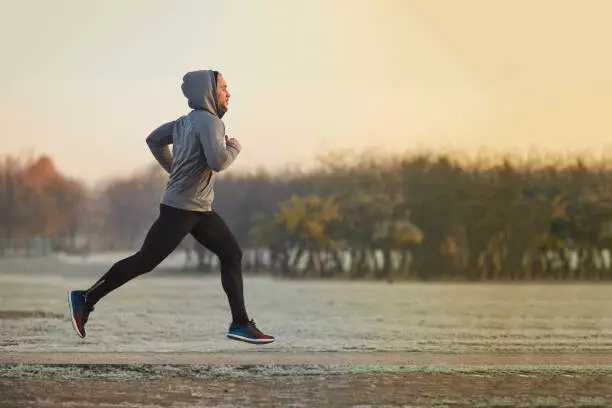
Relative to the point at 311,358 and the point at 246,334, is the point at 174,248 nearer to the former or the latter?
the point at 246,334

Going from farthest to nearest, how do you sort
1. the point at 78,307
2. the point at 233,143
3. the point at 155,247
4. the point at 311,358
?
the point at 311,358 → the point at 78,307 → the point at 155,247 → the point at 233,143

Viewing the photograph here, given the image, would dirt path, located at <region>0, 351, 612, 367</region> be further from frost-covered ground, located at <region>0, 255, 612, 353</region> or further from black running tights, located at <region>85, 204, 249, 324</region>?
black running tights, located at <region>85, 204, 249, 324</region>

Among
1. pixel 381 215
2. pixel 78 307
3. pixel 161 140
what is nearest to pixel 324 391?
pixel 78 307

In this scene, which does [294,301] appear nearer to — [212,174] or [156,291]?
[156,291]

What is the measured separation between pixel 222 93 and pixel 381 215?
12430 mm

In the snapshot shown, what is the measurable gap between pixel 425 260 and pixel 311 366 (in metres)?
11.6

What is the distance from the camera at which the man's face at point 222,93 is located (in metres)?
6.91

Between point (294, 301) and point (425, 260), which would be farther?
point (425, 260)

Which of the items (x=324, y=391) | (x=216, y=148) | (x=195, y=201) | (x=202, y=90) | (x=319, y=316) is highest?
(x=202, y=90)

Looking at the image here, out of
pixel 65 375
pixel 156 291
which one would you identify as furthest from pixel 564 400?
pixel 156 291

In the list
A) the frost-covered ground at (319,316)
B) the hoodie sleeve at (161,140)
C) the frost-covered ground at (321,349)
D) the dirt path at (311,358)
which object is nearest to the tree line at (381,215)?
the frost-covered ground at (319,316)

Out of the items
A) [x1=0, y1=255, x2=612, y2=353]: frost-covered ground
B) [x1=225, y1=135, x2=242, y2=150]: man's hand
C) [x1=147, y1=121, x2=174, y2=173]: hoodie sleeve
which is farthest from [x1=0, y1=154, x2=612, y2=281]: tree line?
[x1=225, y1=135, x2=242, y2=150]: man's hand

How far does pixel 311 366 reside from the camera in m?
7.33

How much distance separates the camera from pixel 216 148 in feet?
21.6
